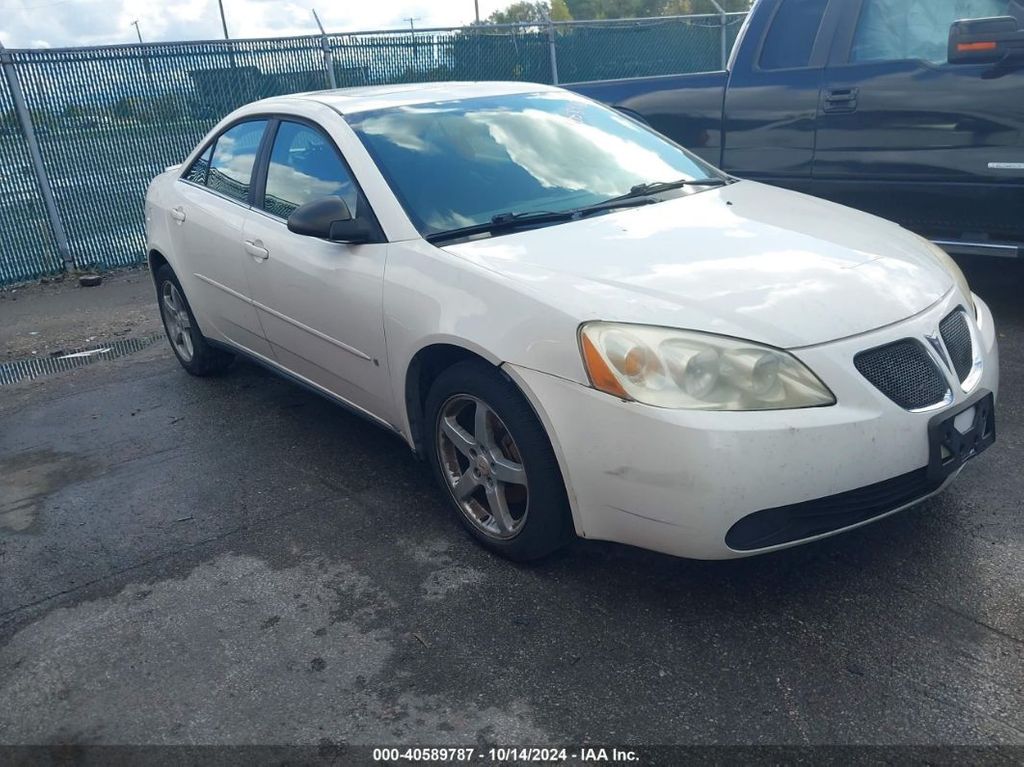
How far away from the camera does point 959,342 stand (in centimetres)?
315

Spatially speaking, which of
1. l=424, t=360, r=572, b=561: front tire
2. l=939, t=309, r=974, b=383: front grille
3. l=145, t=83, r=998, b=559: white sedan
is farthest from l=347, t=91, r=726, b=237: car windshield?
l=939, t=309, r=974, b=383: front grille

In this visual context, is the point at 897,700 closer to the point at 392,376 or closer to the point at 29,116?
the point at 392,376

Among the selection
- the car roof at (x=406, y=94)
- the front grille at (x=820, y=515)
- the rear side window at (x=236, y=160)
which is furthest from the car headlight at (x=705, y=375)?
the rear side window at (x=236, y=160)

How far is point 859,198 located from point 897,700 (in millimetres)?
3871

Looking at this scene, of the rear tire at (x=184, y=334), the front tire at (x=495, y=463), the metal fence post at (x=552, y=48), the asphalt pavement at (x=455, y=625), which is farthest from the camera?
the metal fence post at (x=552, y=48)

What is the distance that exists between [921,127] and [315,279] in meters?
3.54

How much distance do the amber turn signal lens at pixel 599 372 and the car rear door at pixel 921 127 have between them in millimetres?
3426

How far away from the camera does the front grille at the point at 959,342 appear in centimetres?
308

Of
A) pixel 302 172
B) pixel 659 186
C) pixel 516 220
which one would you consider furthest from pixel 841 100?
pixel 302 172

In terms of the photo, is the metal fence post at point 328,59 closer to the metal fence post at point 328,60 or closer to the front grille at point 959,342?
the metal fence post at point 328,60

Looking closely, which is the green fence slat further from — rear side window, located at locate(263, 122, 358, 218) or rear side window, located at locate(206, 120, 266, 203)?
rear side window, located at locate(263, 122, 358, 218)

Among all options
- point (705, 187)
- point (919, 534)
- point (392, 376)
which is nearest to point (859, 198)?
point (705, 187)

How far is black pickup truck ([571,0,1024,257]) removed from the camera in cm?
514

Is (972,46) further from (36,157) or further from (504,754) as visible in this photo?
(36,157)
